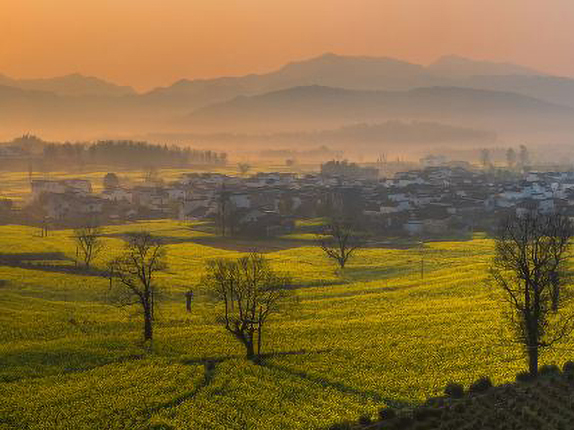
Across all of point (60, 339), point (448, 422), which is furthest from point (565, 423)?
point (60, 339)

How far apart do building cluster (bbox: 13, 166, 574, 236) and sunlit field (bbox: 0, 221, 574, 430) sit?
5566 centimetres

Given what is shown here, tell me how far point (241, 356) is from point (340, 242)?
45.8 metres

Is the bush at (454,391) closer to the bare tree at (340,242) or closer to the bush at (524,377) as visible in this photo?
the bush at (524,377)

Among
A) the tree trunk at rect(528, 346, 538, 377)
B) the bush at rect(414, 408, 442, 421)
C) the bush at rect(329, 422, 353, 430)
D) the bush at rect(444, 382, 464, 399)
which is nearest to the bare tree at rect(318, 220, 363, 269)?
the tree trunk at rect(528, 346, 538, 377)

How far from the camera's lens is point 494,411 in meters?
34.7

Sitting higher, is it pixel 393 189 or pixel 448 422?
pixel 393 189

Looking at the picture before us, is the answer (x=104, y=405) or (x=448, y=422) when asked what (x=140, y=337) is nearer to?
(x=104, y=405)

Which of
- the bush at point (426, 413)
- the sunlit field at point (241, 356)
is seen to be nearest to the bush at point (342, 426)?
the sunlit field at point (241, 356)

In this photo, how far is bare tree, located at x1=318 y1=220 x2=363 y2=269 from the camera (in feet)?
302

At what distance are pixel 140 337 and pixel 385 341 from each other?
19997 millimetres

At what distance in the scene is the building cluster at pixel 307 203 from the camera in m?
133

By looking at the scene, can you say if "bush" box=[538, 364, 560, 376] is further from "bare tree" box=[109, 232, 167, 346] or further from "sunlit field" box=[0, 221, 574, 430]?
"bare tree" box=[109, 232, 167, 346]

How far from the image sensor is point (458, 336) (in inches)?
2029

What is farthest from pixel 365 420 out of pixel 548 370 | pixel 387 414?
pixel 548 370
